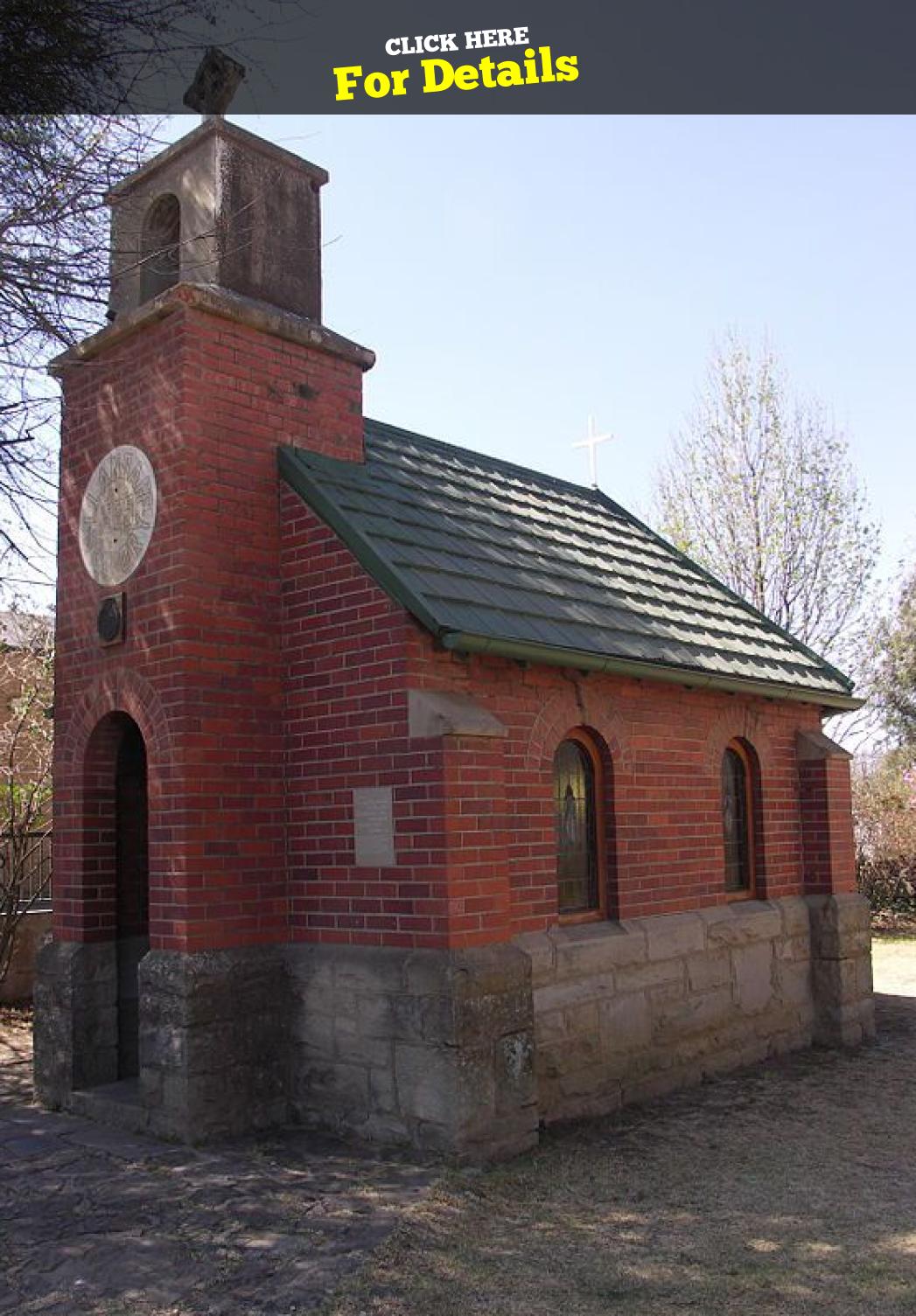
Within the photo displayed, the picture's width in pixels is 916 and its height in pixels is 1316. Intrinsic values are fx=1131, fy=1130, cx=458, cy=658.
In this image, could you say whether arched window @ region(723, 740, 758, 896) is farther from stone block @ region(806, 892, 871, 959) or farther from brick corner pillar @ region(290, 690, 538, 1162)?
brick corner pillar @ region(290, 690, 538, 1162)

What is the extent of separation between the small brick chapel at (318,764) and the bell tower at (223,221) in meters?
0.02

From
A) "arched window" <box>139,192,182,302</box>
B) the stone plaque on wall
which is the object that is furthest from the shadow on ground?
"arched window" <box>139,192,182,302</box>

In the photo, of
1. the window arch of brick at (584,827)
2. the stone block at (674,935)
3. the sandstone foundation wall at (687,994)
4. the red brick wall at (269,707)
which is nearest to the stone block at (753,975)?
the sandstone foundation wall at (687,994)

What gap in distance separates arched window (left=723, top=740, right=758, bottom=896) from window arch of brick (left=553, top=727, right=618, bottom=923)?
2.06m

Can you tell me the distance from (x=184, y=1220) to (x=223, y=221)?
628 centimetres

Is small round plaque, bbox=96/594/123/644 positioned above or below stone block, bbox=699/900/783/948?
above

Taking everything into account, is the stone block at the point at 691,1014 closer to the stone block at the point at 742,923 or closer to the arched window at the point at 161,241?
the stone block at the point at 742,923

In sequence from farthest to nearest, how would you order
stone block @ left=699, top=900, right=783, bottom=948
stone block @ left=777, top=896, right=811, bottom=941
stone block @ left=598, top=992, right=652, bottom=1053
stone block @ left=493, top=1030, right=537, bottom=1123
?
1. stone block @ left=777, top=896, right=811, bottom=941
2. stone block @ left=699, top=900, right=783, bottom=948
3. stone block @ left=598, top=992, right=652, bottom=1053
4. stone block @ left=493, top=1030, right=537, bottom=1123

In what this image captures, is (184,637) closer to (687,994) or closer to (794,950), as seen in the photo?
(687,994)

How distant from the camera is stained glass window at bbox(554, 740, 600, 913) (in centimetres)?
799

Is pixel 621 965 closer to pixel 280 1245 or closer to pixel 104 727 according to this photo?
pixel 280 1245

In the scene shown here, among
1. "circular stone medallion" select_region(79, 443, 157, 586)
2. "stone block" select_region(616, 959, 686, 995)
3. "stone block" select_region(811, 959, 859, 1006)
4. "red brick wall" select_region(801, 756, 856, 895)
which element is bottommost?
"stone block" select_region(811, 959, 859, 1006)

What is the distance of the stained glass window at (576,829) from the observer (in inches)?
315

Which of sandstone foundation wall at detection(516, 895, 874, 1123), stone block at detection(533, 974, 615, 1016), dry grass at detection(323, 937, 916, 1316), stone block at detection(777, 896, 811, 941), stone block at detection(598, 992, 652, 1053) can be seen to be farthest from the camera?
stone block at detection(777, 896, 811, 941)
